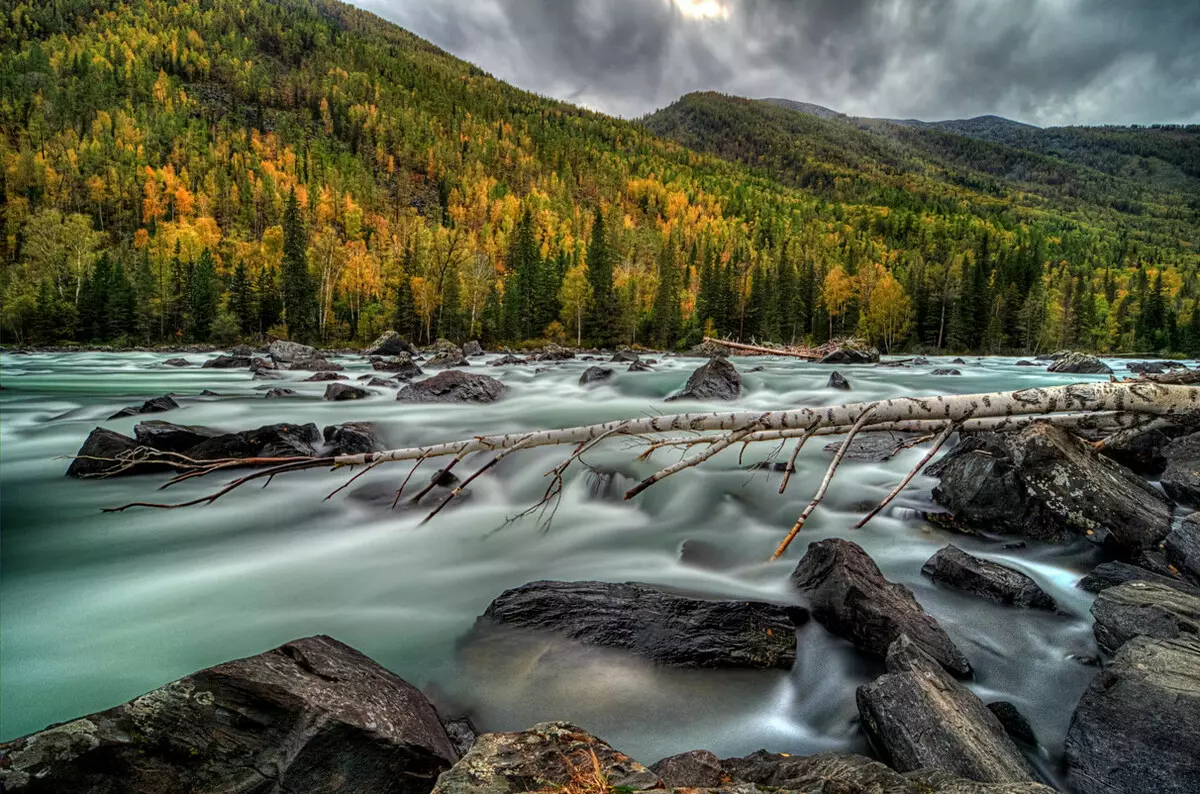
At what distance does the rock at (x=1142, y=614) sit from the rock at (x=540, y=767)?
3112mm

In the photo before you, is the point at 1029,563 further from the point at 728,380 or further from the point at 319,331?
the point at 319,331

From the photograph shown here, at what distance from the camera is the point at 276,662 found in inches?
90.4

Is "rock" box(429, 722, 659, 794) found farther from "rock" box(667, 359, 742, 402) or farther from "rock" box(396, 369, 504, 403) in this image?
"rock" box(667, 359, 742, 402)

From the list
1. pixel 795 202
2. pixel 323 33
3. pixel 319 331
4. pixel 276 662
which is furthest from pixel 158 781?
pixel 323 33

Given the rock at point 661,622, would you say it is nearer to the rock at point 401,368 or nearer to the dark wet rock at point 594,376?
the dark wet rock at point 594,376

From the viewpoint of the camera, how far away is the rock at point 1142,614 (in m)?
2.85

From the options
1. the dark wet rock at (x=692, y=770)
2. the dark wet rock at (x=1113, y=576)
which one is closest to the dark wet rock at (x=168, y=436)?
the dark wet rock at (x=692, y=770)

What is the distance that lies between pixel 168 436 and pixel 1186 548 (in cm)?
1073

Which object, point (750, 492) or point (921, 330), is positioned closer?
point (750, 492)

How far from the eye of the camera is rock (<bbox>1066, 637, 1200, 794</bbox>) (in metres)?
2.05

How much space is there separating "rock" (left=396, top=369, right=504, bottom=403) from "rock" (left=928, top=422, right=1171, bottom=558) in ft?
35.2

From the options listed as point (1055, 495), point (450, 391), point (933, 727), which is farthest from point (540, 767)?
point (450, 391)

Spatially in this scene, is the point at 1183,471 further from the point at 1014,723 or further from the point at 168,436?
the point at 168,436

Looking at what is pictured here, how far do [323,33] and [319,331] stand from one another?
181m
